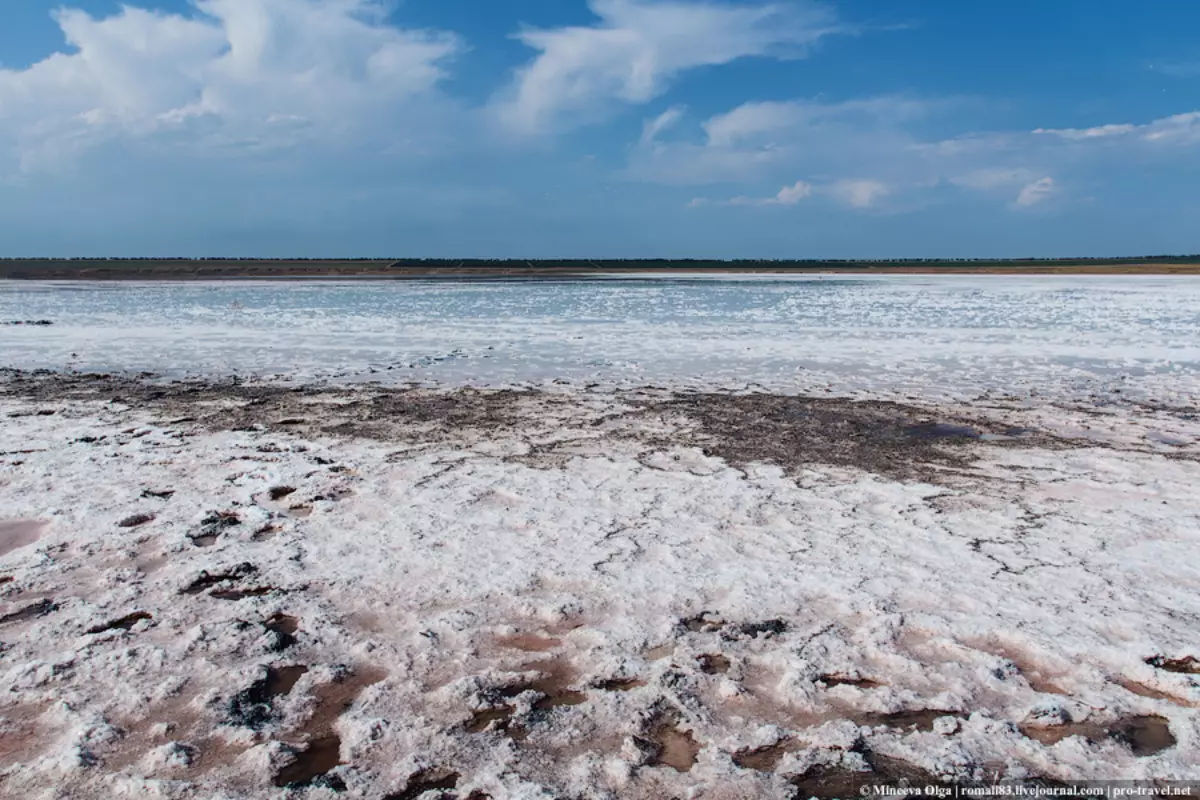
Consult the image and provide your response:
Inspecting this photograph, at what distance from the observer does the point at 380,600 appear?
3.64 m

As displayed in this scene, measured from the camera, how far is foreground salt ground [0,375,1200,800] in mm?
2521

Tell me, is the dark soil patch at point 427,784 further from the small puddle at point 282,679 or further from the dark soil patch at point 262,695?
the small puddle at point 282,679

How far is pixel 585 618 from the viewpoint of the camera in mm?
3488

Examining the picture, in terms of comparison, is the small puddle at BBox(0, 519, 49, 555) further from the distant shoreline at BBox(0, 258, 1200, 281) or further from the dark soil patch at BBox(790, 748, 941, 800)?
the distant shoreline at BBox(0, 258, 1200, 281)

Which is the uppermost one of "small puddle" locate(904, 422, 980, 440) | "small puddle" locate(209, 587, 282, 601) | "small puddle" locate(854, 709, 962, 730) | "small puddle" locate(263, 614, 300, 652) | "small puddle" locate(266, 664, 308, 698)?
"small puddle" locate(209, 587, 282, 601)

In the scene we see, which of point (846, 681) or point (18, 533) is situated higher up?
point (18, 533)

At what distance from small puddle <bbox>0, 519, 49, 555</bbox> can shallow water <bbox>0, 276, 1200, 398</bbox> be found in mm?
5757

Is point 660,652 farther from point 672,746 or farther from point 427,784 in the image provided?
point 427,784

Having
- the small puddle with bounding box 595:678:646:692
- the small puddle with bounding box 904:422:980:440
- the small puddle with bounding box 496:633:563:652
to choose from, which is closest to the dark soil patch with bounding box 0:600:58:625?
the small puddle with bounding box 496:633:563:652

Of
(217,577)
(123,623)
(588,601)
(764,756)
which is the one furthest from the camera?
(217,577)

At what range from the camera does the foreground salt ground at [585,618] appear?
2.52 m

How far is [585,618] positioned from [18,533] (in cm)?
306

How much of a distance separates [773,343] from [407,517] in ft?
35.0

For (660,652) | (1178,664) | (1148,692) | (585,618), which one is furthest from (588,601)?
(1178,664)
